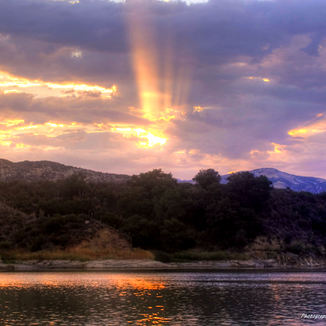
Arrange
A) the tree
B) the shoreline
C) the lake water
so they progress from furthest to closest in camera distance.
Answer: the tree
the shoreline
the lake water

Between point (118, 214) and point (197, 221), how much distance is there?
19.3 m

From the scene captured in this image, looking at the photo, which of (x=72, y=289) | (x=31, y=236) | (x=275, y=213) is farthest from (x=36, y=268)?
(x=275, y=213)

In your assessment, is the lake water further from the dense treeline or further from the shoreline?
the dense treeline

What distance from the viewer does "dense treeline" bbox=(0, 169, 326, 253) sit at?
379 feet

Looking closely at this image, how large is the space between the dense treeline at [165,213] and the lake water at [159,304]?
5298 cm

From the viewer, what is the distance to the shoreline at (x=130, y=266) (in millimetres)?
103938

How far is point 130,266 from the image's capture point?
109 meters

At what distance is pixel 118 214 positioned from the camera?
133375 mm

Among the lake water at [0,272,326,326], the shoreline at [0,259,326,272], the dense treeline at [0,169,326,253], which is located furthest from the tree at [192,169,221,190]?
the lake water at [0,272,326,326]

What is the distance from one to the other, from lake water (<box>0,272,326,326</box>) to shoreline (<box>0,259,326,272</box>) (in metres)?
42.3

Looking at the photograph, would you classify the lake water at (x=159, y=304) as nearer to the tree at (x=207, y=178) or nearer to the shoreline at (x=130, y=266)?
the shoreline at (x=130, y=266)

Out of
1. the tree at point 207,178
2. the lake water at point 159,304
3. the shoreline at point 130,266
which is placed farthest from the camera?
the tree at point 207,178

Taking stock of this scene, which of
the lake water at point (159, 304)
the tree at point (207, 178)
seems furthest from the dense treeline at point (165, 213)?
the lake water at point (159, 304)

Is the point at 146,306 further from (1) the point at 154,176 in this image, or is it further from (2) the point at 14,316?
(1) the point at 154,176
